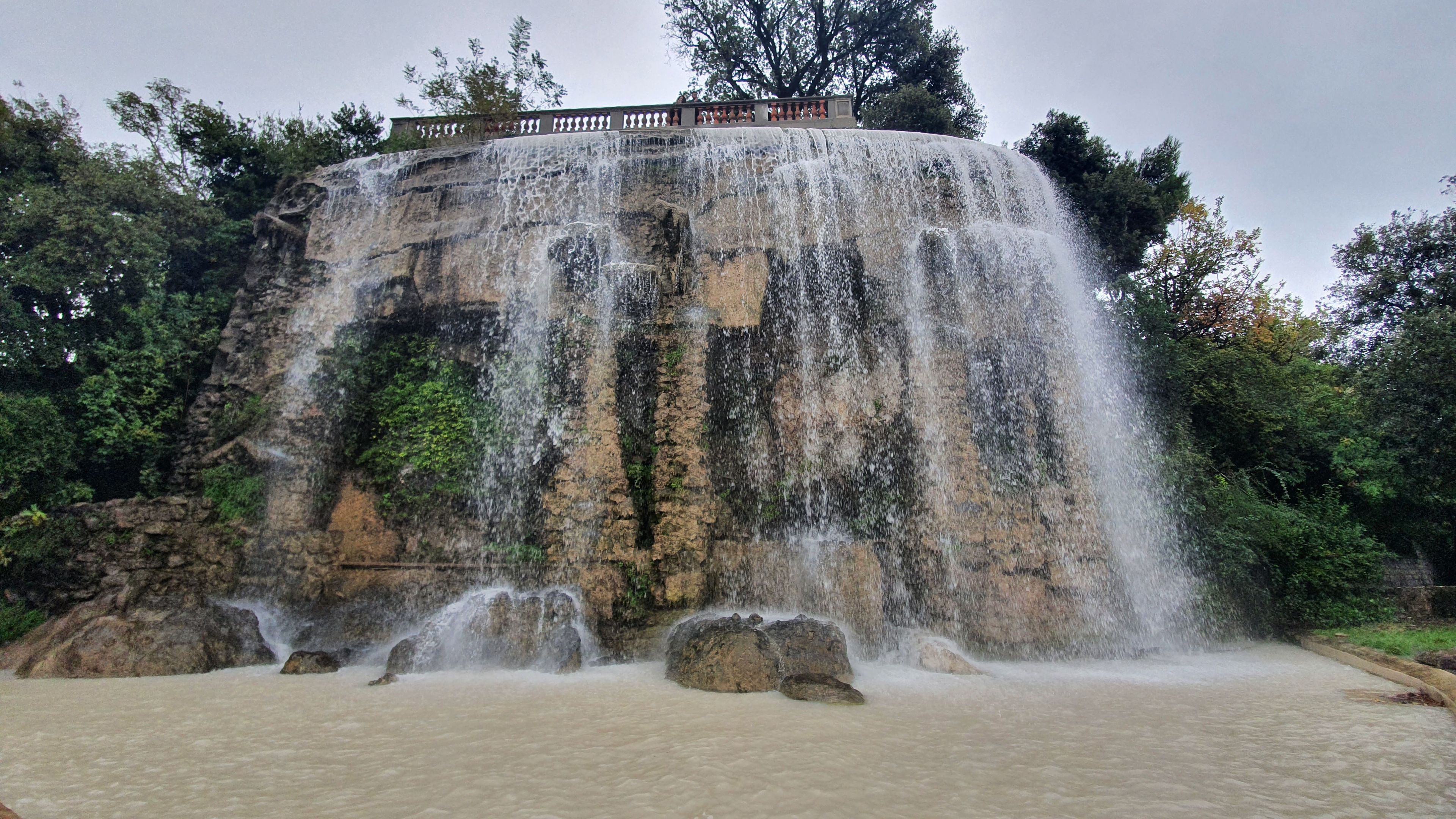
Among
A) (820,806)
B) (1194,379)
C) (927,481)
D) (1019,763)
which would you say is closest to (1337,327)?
→ (1194,379)

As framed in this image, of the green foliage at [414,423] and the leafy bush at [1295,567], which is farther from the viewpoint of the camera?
the green foliage at [414,423]

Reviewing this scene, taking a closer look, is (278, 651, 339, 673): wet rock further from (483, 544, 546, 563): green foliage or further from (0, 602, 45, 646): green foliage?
(0, 602, 45, 646): green foliage

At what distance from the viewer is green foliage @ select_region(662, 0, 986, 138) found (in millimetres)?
21344

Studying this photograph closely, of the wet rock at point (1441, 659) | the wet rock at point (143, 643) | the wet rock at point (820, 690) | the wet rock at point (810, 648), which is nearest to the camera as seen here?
the wet rock at point (820, 690)

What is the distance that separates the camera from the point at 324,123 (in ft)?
51.8

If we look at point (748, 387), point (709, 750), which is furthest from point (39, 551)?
point (709, 750)

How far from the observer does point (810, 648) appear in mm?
7375

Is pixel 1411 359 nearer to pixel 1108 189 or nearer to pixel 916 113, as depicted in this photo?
pixel 1108 189

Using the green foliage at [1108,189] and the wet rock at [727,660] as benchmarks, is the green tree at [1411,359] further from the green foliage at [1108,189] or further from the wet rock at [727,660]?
the wet rock at [727,660]

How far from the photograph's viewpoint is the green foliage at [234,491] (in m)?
10.3

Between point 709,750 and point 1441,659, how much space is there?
7.68 metres

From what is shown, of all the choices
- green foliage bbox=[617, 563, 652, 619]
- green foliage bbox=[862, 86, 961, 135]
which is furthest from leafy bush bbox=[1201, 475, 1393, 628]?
green foliage bbox=[862, 86, 961, 135]

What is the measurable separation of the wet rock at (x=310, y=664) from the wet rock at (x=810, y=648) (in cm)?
491

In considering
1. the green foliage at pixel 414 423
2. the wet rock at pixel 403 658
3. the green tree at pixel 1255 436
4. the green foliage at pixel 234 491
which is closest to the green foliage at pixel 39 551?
the green foliage at pixel 234 491
